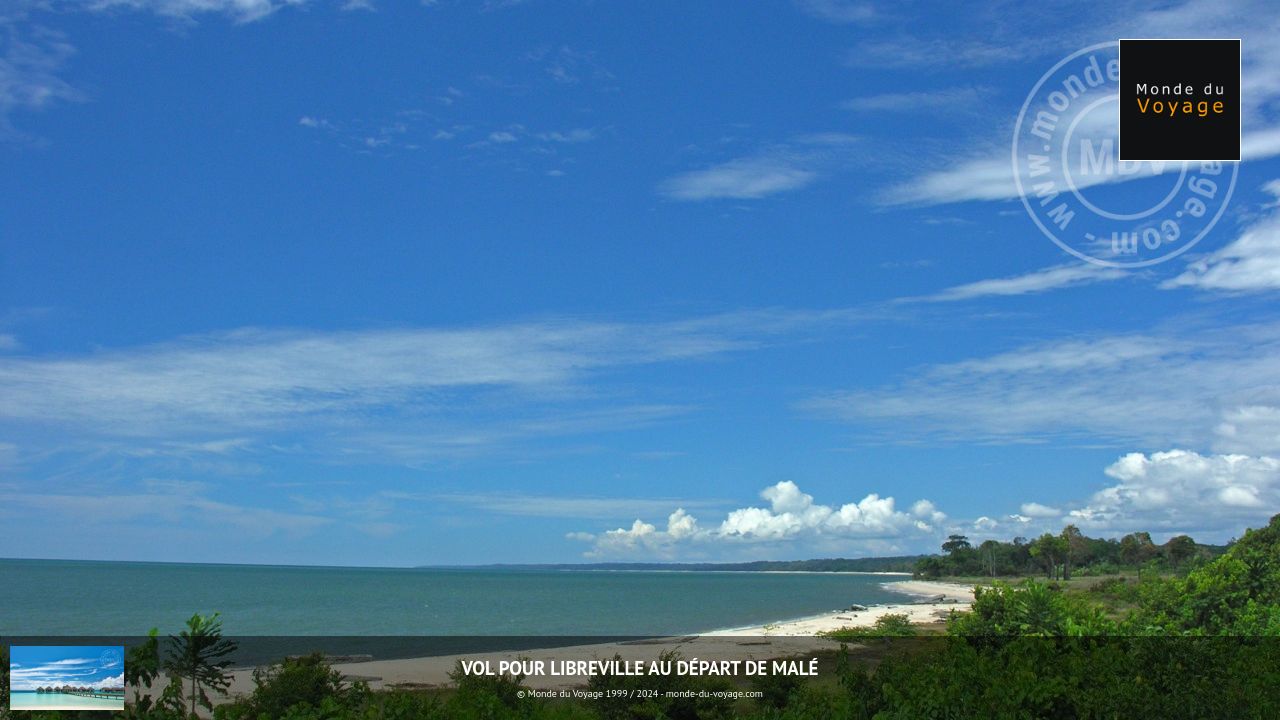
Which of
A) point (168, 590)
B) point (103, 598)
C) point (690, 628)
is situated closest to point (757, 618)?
point (690, 628)

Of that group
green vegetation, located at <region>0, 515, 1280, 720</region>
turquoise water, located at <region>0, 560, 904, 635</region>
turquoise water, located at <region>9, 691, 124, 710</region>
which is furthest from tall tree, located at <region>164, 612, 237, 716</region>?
turquoise water, located at <region>0, 560, 904, 635</region>

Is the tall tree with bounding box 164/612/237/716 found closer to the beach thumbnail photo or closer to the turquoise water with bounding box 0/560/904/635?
the beach thumbnail photo

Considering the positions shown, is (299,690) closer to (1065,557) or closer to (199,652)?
(199,652)

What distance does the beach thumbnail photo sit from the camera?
20.1 feet

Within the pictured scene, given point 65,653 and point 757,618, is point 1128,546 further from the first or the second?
point 65,653

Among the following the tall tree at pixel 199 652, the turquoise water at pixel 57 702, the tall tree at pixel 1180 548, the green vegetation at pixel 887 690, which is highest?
the turquoise water at pixel 57 702

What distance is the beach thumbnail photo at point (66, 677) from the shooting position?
614 cm

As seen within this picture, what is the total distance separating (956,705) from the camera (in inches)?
304

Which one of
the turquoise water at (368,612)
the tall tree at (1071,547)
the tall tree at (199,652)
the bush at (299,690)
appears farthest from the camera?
the tall tree at (1071,547)

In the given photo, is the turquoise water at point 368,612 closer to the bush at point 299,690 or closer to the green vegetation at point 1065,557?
the green vegetation at point 1065,557

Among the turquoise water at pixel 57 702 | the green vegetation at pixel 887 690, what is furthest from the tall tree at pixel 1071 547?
the turquoise water at pixel 57 702

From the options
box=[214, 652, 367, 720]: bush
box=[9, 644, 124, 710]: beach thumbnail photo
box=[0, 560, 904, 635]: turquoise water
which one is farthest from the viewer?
box=[0, 560, 904, 635]: turquoise water

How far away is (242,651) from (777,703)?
5306cm

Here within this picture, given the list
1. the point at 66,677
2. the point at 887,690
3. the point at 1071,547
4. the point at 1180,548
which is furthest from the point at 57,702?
the point at 1071,547
